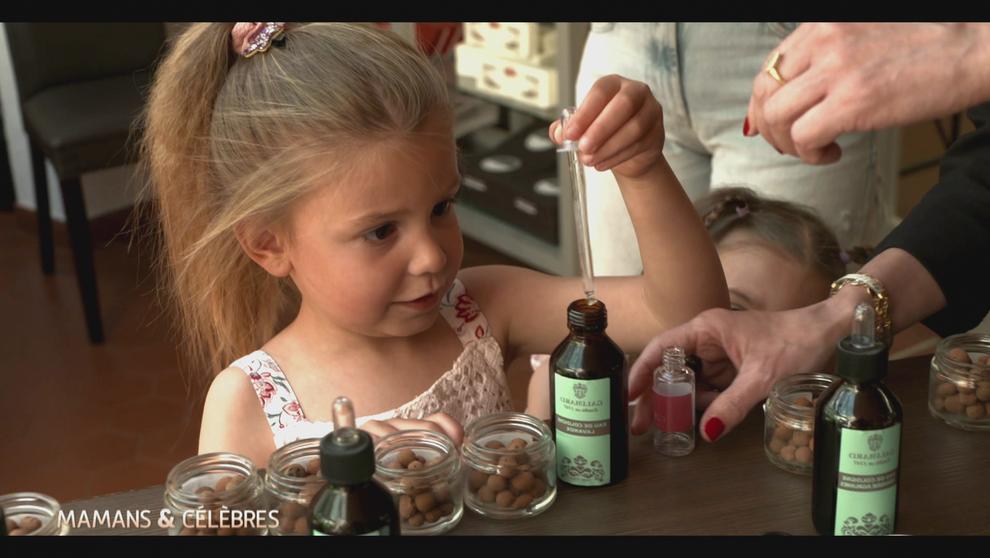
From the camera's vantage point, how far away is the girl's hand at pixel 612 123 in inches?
52.5

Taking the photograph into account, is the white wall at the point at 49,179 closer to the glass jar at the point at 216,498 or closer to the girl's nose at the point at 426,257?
the girl's nose at the point at 426,257

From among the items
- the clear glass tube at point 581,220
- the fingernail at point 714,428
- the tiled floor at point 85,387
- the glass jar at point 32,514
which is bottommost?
the tiled floor at point 85,387

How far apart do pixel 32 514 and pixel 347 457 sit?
1.16ft

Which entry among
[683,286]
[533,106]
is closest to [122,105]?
[533,106]

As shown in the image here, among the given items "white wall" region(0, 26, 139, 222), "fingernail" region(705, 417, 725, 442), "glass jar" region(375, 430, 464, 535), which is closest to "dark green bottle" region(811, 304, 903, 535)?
"fingernail" region(705, 417, 725, 442)

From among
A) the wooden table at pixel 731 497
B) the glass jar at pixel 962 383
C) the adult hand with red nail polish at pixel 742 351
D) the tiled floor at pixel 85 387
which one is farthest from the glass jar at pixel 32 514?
the tiled floor at pixel 85 387

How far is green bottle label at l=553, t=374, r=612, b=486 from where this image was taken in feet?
3.85

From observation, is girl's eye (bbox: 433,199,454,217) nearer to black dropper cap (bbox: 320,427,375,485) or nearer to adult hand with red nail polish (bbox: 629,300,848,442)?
adult hand with red nail polish (bbox: 629,300,848,442)

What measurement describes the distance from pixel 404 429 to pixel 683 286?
0.50 m

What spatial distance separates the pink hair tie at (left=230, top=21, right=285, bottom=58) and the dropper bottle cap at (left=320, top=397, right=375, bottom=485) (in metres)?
0.66

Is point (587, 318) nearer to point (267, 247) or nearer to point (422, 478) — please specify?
point (422, 478)

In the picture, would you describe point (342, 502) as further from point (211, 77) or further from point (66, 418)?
point (66, 418)

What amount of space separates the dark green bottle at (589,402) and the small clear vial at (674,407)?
72mm
